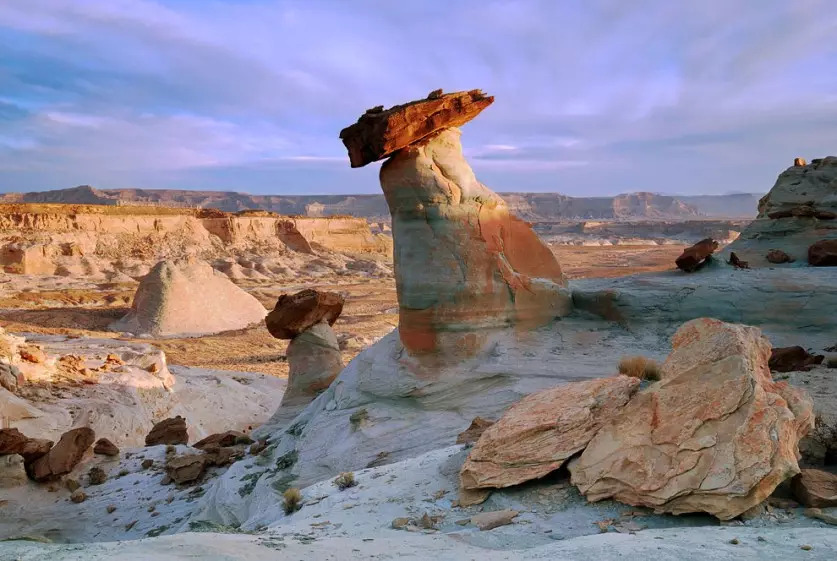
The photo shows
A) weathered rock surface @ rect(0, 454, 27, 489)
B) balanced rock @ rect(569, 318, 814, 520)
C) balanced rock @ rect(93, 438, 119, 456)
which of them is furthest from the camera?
balanced rock @ rect(93, 438, 119, 456)

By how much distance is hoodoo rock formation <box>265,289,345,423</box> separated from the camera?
436 inches

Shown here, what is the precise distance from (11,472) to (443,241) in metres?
7.12

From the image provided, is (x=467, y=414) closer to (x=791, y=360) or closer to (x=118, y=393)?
(x=791, y=360)

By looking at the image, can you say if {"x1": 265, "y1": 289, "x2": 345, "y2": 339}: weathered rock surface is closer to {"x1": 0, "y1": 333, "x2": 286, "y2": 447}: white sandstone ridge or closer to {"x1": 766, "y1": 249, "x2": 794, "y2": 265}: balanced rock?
{"x1": 0, "y1": 333, "x2": 286, "y2": 447}: white sandstone ridge

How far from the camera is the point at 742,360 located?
4523mm

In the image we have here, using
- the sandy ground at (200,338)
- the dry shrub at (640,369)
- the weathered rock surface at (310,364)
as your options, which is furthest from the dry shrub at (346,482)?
the sandy ground at (200,338)

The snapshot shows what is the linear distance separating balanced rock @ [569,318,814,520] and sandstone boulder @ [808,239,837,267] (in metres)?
9.03

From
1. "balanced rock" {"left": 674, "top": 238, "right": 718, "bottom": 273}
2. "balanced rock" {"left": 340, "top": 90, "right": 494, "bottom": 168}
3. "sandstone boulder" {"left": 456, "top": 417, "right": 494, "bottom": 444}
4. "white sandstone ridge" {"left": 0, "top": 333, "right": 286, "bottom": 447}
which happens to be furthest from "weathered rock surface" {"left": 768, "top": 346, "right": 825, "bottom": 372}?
"white sandstone ridge" {"left": 0, "top": 333, "right": 286, "bottom": 447}

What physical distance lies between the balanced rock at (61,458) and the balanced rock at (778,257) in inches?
536

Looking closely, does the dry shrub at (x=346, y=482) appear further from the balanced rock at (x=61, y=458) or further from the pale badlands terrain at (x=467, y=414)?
the balanced rock at (x=61, y=458)

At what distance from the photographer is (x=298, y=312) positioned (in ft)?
36.1

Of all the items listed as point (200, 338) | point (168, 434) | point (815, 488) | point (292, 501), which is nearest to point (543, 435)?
point (815, 488)

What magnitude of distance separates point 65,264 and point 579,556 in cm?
3531

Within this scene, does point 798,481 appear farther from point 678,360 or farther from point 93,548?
point 93,548
